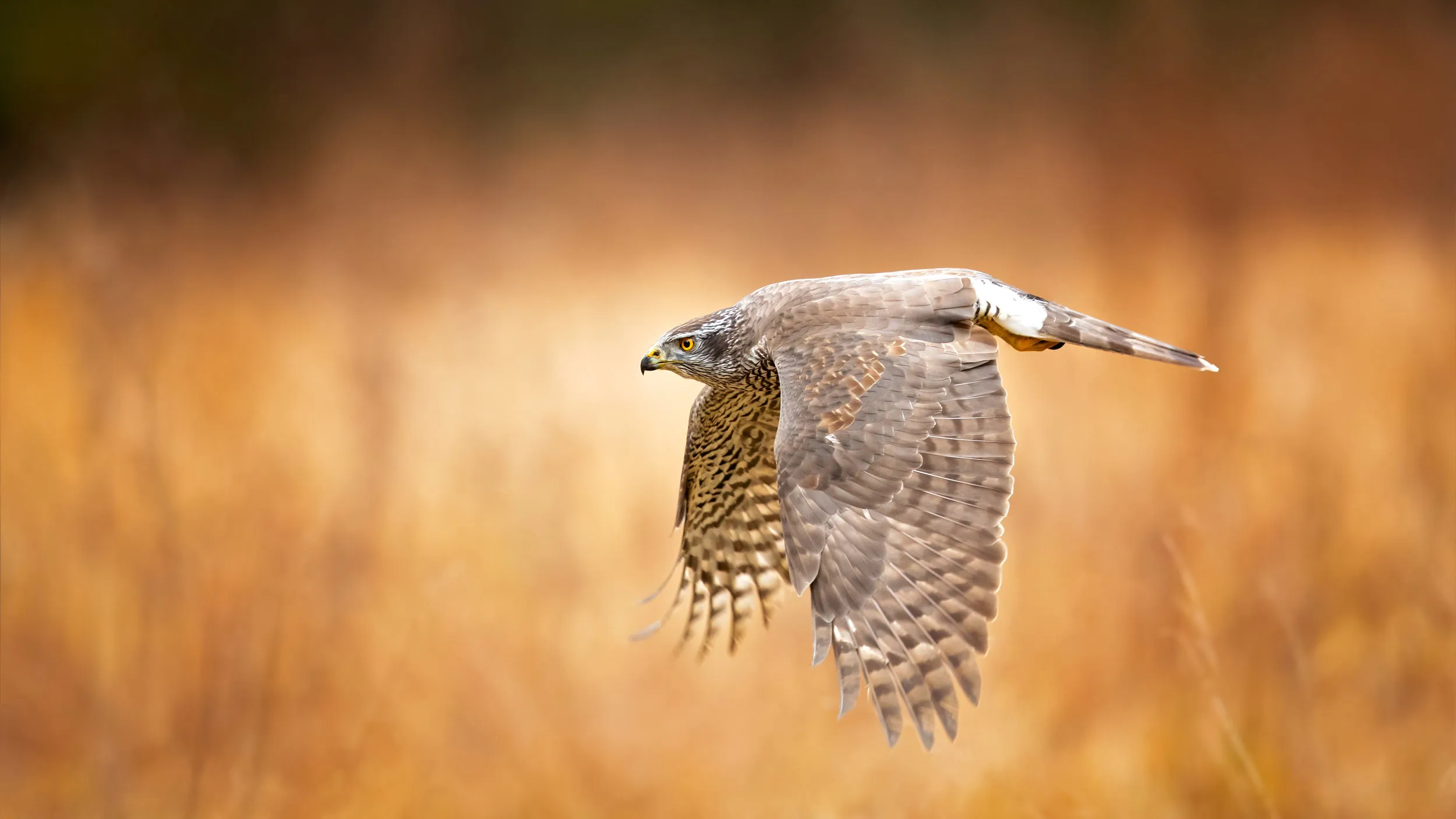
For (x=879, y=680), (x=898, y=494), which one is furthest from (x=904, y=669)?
(x=898, y=494)

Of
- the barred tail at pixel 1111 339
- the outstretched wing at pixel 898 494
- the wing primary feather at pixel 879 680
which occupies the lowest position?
the wing primary feather at pixel 879 680

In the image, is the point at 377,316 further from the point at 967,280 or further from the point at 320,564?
the point at 967,280

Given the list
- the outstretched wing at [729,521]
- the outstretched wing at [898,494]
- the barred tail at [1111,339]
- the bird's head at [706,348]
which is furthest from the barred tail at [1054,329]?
the outstretched wing at [729,521]

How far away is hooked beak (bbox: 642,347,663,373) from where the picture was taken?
7.09 ft

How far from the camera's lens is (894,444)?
5.98ft

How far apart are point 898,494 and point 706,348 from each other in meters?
0.55

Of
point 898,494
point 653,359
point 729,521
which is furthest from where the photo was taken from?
point 729,521

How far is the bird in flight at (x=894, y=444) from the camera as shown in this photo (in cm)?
168

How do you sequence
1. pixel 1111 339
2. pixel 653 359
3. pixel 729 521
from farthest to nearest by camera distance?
pixel 729 521, pixel 653 359, pixel 1111 339

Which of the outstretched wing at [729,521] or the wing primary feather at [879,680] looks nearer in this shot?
the wing primary feather at [879,680]

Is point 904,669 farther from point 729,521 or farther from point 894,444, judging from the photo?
point 729,521

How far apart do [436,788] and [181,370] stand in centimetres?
188

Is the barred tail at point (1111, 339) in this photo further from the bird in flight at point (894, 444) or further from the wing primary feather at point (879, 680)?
the wing primary feather at point (879, 680)

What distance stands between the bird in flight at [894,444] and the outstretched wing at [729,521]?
11.9 inches
